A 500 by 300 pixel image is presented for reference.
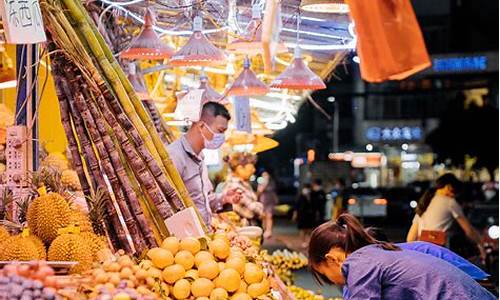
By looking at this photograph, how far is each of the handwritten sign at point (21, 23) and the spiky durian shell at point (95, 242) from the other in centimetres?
101

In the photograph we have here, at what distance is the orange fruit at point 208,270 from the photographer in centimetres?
429

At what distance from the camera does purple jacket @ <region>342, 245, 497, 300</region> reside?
13.8 feet

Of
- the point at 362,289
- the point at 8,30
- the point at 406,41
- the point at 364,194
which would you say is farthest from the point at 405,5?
the point at 364,194

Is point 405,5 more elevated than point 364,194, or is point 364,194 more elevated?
point 405,5

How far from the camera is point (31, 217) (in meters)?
4.74

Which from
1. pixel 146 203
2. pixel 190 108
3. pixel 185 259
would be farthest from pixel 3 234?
pixel 190 108

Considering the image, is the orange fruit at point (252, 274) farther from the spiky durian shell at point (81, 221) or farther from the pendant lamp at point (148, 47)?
the pendant lamp at point (148, 47)

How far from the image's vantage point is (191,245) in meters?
4.46

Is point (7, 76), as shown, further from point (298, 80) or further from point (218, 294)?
point (218, 294)

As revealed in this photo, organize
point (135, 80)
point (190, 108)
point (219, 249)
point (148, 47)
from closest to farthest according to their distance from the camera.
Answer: point (219, 249)
point (148, 47)
point (190, 108)
point (135, 80)

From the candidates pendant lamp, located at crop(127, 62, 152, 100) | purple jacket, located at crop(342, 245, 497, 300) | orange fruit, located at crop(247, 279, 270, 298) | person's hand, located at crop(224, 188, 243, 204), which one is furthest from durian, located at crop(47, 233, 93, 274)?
person's hand, located at crop(224, 188, 243, 204)

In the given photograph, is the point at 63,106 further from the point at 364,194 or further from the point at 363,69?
the point at 364,194

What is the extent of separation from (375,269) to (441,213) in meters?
6.75

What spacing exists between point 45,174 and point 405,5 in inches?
99.1
